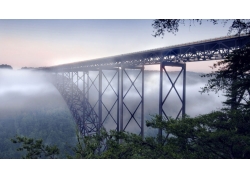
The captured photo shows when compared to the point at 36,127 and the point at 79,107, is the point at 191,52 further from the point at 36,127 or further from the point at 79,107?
the point at 36,127

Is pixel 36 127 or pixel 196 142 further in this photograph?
pixel 36 127

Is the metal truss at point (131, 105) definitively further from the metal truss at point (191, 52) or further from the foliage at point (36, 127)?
the foliage at point (36, 127)

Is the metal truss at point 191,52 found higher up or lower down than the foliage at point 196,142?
higher up

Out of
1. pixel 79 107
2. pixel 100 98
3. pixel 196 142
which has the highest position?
pixel 100 98

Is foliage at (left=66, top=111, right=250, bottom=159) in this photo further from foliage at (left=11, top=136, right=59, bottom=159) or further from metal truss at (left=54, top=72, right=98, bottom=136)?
metal truss at (left=54, top=72, right=98, bottom=136)

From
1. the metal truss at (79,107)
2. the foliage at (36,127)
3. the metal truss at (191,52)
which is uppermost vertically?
the metal truss at (191,52)

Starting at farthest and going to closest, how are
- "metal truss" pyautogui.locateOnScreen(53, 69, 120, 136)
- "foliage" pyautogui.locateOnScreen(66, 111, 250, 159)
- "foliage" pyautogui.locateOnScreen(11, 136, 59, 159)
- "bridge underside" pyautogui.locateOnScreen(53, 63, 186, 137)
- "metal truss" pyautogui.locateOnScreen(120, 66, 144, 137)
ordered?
"metal truss" pyautogui.locateOnScreen(53, 69, 120, 136) → "metal truss" pyautogui.locateOnScreen(120, 66, 144, 137) → "bridge underside" pyautogui.locateOnScreen(53, 63, 186, 137) → "foliage" pyautogui.locateOnScreen(11, 136, 59, 159) → "foliage" pyautogui.locateOnScreen(66, 111, 250, 159)

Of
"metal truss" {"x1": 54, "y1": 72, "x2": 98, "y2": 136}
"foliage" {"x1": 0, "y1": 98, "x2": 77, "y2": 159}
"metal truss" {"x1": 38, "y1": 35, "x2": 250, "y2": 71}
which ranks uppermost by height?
"metal truss" {"x1": 38, "y1": 35, "x2": 250, "y2": 71}

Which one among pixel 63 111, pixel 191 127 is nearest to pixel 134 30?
pixel 191 127

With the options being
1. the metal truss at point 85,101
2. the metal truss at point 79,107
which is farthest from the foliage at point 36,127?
the metal truss at point 85,101

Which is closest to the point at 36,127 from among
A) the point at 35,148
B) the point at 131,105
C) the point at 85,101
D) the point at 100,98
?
the point at 85,101

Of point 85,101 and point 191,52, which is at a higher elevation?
point 191,52

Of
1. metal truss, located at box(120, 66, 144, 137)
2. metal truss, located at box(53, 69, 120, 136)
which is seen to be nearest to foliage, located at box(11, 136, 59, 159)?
metal truss, located at box(120, 66, 144, 137)

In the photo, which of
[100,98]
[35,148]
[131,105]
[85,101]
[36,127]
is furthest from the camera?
[131,105]
